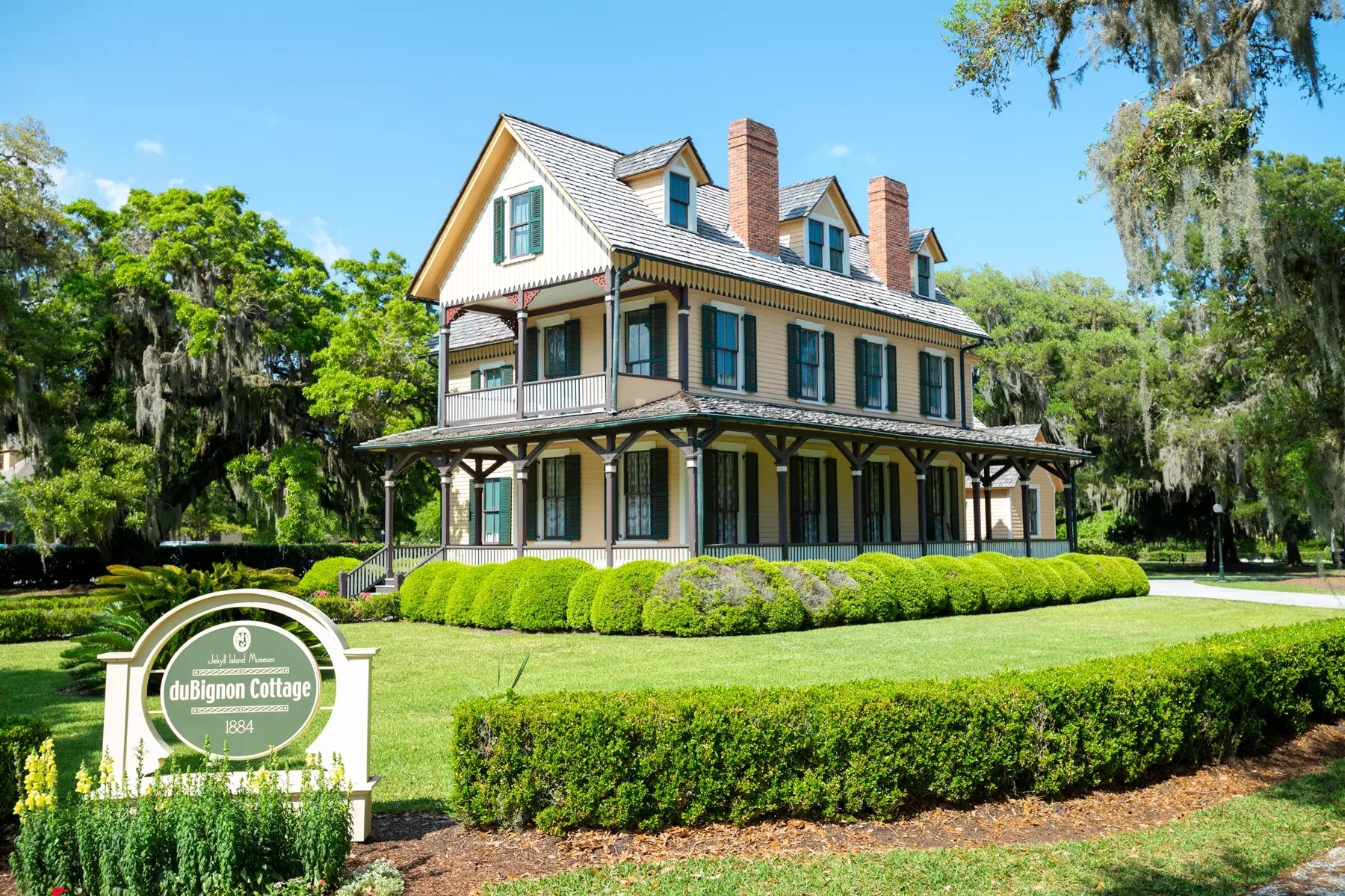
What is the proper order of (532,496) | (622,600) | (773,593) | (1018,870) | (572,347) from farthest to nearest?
(532,496) < (572,347) < (773,593) < (622,600) < (1018,870)

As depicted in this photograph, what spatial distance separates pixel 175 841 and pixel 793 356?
2023 centimetres

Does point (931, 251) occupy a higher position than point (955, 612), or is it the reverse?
point (931, 251)

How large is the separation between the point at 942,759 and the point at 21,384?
1037 inches

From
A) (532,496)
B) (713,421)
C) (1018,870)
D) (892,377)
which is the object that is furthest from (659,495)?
(1018,870)

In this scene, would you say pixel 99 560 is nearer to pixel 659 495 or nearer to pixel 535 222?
pixel 535 222

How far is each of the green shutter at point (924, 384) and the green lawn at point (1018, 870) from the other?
877 inches

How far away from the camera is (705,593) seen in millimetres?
16438

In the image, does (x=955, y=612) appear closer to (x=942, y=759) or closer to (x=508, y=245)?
(x=508, y=245)

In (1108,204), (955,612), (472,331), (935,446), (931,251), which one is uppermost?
(931,251)

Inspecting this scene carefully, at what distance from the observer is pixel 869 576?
18281mm

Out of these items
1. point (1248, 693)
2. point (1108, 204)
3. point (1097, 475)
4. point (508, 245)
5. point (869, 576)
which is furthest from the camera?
point (1097, 475)

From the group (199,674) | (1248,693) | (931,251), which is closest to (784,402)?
(931,251)

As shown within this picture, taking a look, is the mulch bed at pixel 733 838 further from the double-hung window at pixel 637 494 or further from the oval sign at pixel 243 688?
the double-hung window at pixel 637 494

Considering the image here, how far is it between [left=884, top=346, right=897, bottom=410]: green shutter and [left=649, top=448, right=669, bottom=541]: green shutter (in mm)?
7985
